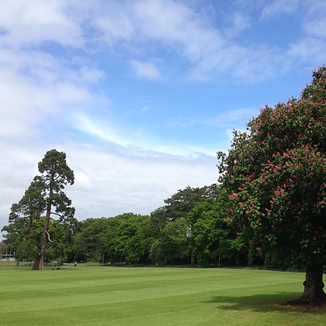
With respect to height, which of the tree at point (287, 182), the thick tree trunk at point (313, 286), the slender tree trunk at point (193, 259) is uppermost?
the tree at point (287, 182)

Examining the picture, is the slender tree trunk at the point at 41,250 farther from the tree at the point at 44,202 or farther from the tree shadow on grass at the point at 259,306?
the tree shadow on grass at the point at 259,306

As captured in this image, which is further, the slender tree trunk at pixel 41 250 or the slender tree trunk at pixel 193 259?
the slender tree trunk at pixel 193 259

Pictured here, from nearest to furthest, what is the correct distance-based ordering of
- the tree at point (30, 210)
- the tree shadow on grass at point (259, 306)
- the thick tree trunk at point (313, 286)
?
the tree shadow on grass at point (259, 306) → the thick tree trunk at point (313, 286) → the tree at point (30, 210)

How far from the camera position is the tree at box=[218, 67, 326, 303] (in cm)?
1410

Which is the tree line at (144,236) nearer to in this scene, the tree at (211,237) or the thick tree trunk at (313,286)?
the tree at (211,237)

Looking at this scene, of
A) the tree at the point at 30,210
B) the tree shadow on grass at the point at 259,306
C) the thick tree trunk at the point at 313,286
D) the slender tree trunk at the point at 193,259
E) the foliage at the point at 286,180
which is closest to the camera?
the foliage at the point at 286,180

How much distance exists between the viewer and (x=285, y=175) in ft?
48.1

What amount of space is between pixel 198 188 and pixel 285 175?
10091 cm

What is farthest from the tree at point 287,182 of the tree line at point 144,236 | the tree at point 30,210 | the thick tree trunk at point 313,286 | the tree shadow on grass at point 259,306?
the tree at point 30,210

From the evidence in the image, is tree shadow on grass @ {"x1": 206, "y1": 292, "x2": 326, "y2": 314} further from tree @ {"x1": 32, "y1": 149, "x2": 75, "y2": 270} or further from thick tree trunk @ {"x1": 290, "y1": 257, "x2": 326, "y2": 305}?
tree @ {"x1": 32, "y1": 149, "x2": 75, "y2": 270}

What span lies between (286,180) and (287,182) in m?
0.09

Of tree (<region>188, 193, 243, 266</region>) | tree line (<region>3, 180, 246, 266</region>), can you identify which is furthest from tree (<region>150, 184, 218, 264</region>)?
tree (<region>188, 193, 243, 266</region>)

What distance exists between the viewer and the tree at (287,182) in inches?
555

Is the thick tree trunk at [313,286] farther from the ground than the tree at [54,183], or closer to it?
closer to it
